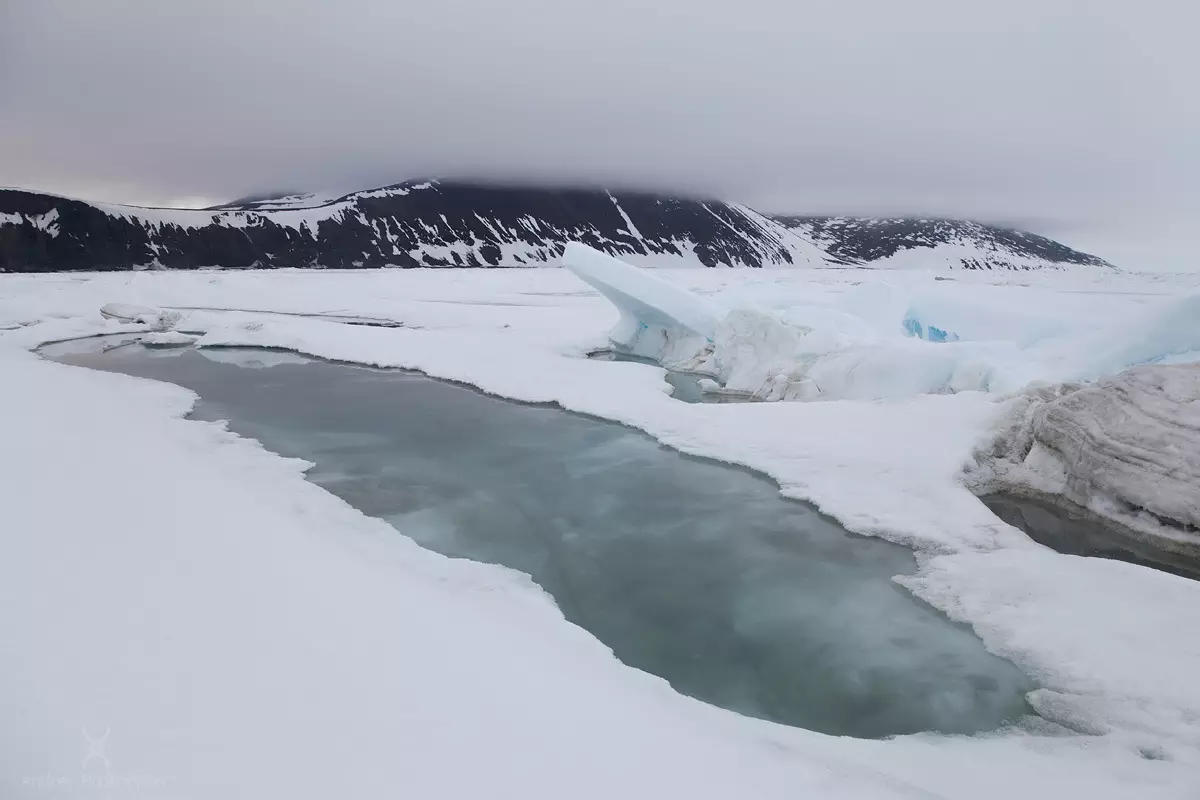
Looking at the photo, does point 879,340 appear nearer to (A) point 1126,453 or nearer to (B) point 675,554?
(A) point 1126,453

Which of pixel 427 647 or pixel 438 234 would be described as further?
pixel 438 234

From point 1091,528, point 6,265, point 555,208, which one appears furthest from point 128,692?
point 555,208

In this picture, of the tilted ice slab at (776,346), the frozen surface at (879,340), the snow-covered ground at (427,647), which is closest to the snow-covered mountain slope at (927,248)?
the frozen surface at (879,340)

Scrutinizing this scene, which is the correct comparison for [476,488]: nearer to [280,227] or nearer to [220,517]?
[220,517]

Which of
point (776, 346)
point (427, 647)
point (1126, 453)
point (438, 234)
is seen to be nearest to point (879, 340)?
point (776, 346)

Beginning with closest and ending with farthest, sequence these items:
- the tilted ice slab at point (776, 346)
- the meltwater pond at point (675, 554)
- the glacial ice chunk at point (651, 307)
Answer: the meltwater pond at point (675, 554) → the tilted ice slab at point (776, 346) → the glacial ice chunk at point (651, 307)

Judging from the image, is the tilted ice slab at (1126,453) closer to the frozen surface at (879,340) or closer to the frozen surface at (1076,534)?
the frozen surface at (1076,534)

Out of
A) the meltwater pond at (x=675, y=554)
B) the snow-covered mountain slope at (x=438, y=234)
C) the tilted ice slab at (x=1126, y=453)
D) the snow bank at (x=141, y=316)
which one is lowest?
the meltwater pond at (x=675, y=554)
